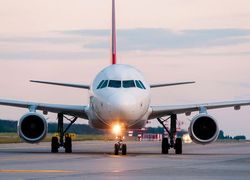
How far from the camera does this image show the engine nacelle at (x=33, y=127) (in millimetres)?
35844

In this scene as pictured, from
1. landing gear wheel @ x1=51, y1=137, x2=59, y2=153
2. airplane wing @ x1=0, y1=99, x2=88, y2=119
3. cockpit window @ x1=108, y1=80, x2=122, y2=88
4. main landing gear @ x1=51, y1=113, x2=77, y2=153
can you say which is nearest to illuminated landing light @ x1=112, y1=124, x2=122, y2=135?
cockpit window @ x1=108, y1=80, x2=122, y2=88

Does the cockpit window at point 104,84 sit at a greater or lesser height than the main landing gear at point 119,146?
greater

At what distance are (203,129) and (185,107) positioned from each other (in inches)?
46.8

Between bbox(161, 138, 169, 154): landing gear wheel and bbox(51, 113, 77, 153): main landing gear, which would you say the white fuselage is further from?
bbox(51, 113, 77, 153): main landing gear

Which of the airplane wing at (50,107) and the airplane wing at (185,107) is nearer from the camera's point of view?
the airplane wing at (185,107)

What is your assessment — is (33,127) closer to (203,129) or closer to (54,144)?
(54,144)

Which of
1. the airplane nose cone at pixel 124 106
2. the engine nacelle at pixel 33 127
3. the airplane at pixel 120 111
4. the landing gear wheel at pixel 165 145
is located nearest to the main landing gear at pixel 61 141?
the airplane at pixel 120 111

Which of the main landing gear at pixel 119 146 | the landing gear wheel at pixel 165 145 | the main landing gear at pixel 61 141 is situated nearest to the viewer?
the main landing gear at pixel 119 146

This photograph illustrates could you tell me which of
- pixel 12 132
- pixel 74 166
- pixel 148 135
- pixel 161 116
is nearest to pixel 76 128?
pixel 148 135

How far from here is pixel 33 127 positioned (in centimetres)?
3606

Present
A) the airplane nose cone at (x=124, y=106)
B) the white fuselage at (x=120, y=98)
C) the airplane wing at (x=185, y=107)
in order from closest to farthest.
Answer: the airplane nose cone at (x=124, y=106) < the white fuselage at (x=120, y=98) < the airplane wing at (x=185, y=107)

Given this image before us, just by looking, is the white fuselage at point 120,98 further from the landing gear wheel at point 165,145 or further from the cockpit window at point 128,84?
the landing gear wheel at point 165,145

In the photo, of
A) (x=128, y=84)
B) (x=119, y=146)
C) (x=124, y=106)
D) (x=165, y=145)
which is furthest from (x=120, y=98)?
(x=165, y=145)

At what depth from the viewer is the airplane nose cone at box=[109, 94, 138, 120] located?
31625 millimetres
